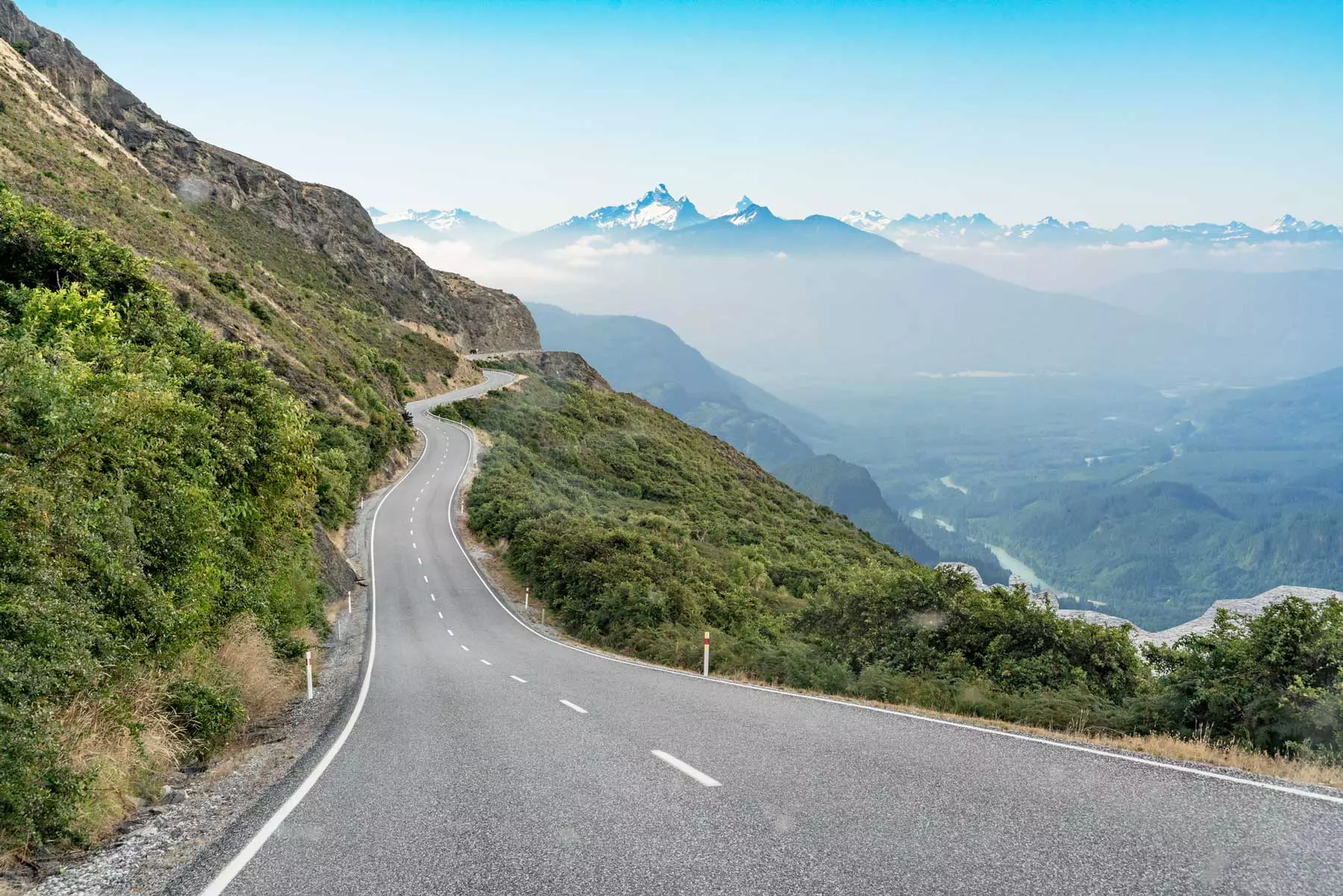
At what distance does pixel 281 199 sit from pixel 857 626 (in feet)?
341

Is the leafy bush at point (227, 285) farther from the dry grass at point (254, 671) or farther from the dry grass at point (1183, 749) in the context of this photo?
the dry grass at point (1183, 749)

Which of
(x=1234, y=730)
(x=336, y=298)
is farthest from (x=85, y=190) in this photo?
(x=1234, y=730)

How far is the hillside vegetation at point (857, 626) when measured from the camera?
8.58 meters

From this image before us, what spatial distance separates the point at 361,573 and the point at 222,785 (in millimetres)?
26495

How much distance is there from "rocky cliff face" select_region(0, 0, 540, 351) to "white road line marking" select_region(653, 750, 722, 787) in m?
88.6

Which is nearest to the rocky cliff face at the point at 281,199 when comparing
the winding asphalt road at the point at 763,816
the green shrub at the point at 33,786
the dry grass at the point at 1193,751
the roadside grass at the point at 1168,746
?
the green shrub at the point at 33,786

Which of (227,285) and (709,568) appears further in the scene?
(227,285)

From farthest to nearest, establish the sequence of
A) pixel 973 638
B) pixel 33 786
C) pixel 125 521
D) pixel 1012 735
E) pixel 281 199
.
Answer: pixel 281 199 < pixel 973 638 < pixel 125 521 < pixel 1012 735 < pixel 33 786

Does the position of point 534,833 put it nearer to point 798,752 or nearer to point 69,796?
point 798,752

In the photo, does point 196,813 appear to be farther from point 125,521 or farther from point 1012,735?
point 1012,735

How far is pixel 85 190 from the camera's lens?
40.1m

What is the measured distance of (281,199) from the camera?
94.8 metres

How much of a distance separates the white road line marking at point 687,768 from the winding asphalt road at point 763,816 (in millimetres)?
36

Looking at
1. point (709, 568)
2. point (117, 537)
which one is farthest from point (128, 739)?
point (709, 568)
